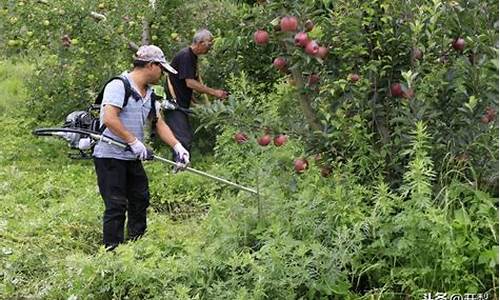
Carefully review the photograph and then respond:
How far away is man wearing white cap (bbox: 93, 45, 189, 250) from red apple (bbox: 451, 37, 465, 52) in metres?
1.98

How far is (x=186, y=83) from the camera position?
23.0ft

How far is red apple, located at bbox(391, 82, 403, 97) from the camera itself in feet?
13.9

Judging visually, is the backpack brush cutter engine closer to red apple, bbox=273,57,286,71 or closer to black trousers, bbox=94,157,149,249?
black trousers, bbox=94,157,149,249

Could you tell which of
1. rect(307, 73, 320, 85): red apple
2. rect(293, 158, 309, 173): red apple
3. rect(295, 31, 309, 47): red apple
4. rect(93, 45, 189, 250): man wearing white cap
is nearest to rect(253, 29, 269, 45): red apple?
rect(295, 31, 309, 47): red apple

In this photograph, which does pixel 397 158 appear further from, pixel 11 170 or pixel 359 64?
pixel 11 170

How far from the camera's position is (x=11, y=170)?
26.9ft

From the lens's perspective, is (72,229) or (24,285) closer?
(24,285)

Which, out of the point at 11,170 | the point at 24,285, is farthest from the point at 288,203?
the point at 11,170

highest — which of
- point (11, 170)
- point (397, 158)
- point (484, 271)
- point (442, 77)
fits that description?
point (442, 77)

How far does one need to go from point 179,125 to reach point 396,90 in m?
3.27

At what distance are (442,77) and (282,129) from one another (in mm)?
953

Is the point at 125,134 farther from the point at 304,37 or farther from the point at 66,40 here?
the point at 66,40

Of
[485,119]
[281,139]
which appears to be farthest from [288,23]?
[485,119]

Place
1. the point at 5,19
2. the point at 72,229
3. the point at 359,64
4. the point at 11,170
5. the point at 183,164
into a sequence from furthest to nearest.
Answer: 1. the point at 5,19
2. the point at 11,170
3. the point at 72,229
4. the point at 183,164
5. the point at 359,64
